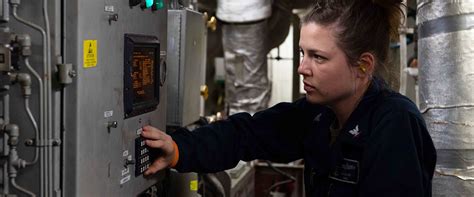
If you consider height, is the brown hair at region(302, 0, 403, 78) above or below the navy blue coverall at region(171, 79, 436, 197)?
above

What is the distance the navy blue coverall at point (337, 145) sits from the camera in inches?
50.1

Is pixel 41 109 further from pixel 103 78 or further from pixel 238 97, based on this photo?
pixel 238 97

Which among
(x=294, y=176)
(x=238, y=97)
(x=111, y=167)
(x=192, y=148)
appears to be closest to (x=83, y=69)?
(x=111, y=167)

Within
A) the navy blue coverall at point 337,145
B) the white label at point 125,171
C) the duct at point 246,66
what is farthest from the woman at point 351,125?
the duct at point 246,66

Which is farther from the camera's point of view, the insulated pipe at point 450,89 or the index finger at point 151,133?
the insulated pipe at point 450,89

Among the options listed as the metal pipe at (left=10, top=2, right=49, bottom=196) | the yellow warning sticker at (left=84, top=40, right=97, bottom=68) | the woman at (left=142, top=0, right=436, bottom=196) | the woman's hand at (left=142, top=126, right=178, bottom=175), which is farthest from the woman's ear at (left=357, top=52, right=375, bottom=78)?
the metal pipe at (left=10, top=2, right=49, bottom=196)

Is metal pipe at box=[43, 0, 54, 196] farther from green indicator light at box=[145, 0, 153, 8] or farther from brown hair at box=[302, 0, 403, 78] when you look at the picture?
brown hair at box=[302, 0, 403, 78]

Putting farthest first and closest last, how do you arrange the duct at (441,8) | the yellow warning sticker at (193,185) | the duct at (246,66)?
the duct at (246,66), the yellow warning sticker at (193,185), the duct at (441,8)

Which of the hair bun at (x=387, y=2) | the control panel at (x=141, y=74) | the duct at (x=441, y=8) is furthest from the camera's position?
the duct at (x=441, y=8)

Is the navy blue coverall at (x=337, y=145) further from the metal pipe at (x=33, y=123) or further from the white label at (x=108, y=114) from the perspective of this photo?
the metal pipe at (x=33, y=123)

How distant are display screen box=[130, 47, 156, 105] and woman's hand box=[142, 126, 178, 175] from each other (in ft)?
0.29

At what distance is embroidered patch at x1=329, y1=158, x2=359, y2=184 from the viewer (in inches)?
53.1

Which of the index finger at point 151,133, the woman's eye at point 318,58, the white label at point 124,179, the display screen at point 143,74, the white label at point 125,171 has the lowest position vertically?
the white label at point 124,179

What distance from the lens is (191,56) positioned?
1.80 m
